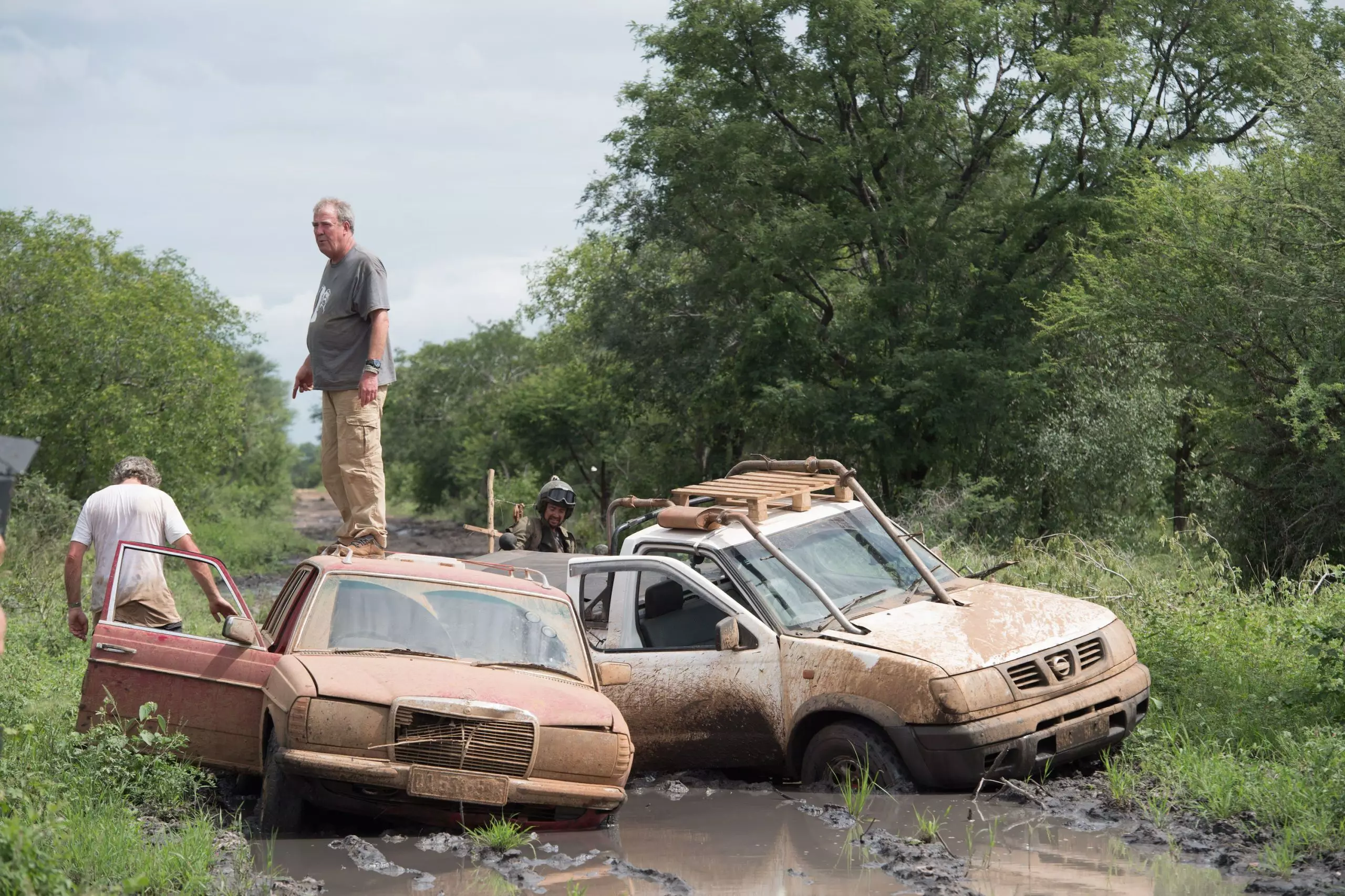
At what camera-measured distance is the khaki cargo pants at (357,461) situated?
29.5 feet

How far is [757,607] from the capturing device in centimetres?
855

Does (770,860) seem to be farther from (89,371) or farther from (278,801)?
(89,371)

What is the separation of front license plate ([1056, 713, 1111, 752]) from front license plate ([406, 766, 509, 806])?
10.5 ft

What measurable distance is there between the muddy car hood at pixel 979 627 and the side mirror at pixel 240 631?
3.28m

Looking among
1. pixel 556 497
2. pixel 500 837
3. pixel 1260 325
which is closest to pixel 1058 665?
pixel 500 837

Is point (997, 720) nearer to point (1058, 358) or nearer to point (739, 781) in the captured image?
point (739, 781)

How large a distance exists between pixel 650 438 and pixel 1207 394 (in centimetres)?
1766

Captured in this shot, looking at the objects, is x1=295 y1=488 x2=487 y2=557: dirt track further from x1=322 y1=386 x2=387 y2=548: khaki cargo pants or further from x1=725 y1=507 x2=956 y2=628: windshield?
x1=725 y1=507 x2=956 y2=628: windshield

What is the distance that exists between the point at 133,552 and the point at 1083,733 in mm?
6011

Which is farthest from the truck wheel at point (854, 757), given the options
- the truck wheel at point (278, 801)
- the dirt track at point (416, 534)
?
the dirt track at point (416, 534)

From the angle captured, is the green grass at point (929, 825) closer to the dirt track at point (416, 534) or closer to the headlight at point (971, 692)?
the headlight at point (971, 692)

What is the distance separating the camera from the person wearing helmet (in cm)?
1246

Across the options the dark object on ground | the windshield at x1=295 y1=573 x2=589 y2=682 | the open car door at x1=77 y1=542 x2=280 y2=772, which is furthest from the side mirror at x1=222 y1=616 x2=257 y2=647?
the dark object on ground

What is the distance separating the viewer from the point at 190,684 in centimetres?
767
